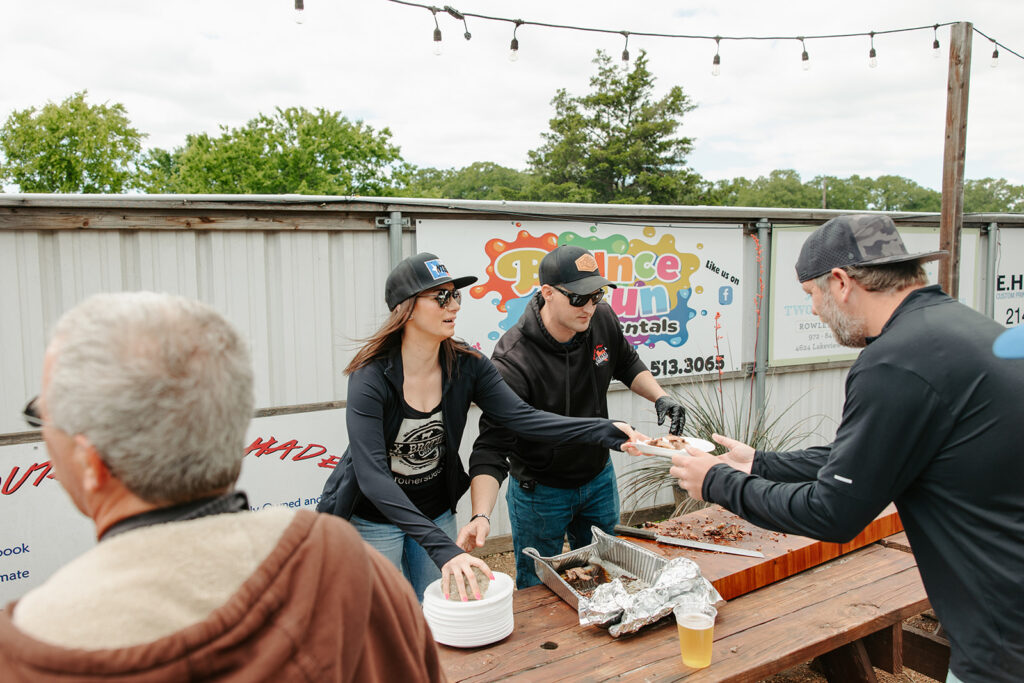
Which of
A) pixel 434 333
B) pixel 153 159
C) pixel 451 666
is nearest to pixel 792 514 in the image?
pixel 451 666

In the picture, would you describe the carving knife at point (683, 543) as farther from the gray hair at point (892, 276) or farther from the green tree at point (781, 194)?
the green tree at point (781, 194)

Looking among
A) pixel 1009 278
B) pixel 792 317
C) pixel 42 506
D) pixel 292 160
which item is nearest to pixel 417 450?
pixel 42 506

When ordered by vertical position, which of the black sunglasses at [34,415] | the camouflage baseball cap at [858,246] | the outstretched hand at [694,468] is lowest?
the outstretched hand at [694,468]

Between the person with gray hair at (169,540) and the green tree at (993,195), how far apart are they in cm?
A: 4233

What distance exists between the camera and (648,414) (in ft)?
19.2

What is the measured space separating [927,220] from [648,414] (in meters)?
3.89

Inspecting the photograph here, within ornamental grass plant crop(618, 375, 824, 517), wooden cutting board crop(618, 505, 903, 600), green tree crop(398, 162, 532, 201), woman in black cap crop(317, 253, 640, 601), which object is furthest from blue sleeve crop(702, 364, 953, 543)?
green tree crop(398, 162, 532, 201)

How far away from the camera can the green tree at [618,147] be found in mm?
43125

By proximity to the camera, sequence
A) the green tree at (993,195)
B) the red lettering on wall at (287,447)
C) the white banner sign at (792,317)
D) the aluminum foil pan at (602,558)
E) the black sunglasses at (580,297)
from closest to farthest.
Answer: the aluminum foil pan at (602,558) < the black sunglasses at (580,297) < the red lettering on wall at (287,447) < the white banner sign at (792,317) < the green tree at (993,195)

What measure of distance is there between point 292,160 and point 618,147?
20639 mm

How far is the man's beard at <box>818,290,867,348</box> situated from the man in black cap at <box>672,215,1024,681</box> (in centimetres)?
4

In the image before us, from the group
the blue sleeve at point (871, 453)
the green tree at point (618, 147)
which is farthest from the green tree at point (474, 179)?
the blue sleeve at point (871, 453)

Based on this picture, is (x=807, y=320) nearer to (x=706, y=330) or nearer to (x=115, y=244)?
(x=706, y=330)

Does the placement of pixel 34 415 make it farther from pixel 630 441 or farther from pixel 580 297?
pixel 580 297
